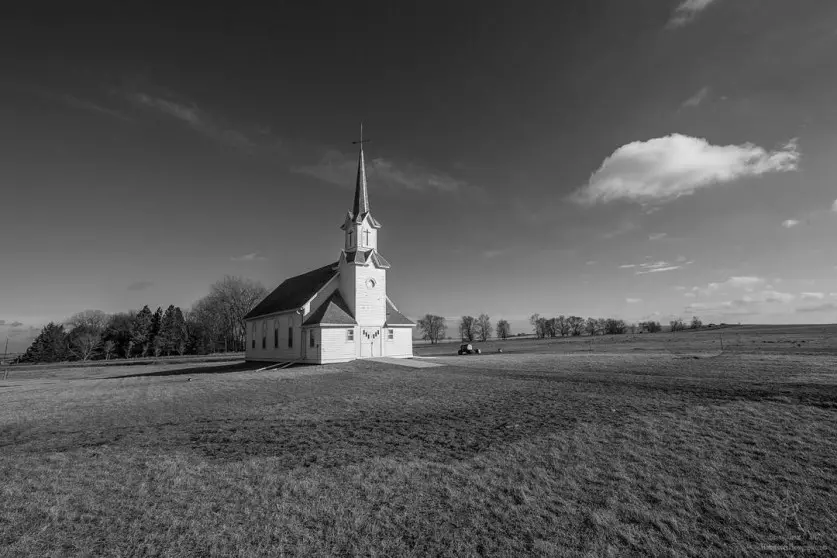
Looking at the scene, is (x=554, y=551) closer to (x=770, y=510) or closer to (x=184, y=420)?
(x=770, y=510)

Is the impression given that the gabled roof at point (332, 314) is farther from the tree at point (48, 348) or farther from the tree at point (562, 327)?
the tree at point (562, 327)

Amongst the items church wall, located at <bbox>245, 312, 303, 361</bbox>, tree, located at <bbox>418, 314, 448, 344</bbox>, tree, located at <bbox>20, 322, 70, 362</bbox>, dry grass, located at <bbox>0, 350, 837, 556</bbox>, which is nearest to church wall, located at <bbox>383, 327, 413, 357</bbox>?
church wall, located at <bbox>245, 312, 303, 361</bbox>

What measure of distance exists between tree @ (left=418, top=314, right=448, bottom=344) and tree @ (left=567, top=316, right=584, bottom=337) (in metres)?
49.5

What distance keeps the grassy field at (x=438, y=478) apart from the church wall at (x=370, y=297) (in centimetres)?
2320

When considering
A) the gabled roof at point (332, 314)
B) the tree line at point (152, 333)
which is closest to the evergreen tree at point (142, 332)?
the tree line at point (152, 333)

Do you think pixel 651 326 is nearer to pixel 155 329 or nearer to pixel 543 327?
pixel 543 327

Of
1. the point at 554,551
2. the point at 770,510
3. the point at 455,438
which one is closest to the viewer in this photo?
the point at 554,551

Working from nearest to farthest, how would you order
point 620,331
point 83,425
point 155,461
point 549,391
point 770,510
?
point 770,510 < point 155,461 < point 83,425 < point 549,391 < point 620,331

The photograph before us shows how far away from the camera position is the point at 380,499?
6.93 metres

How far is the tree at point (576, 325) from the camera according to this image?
15750 cm

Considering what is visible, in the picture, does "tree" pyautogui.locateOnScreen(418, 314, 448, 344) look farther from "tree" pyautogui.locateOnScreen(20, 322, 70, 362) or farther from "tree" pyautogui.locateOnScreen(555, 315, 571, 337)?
"tree" pyautogui.locateOnScreen(20, 322, 70, 362)

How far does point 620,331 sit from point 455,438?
156 meters

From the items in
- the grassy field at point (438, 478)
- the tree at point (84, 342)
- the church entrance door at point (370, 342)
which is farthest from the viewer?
the tree at point (84, 342)

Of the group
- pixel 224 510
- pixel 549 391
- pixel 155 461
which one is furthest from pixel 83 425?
pixel 549 391
